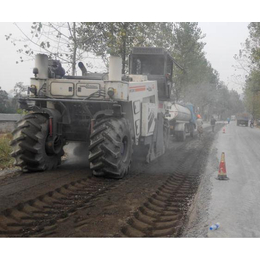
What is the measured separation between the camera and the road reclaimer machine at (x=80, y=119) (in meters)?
7.79

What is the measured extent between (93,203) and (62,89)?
331 centimetres

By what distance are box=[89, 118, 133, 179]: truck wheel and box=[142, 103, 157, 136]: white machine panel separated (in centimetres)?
170

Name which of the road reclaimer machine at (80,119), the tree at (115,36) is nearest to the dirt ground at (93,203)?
the road reclaimer machine at (80,119)

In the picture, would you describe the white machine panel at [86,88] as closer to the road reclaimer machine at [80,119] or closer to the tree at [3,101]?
the road reclaimer machine at [80,119]

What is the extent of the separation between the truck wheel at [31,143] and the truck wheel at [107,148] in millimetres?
1281

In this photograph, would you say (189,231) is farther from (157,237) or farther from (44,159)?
(44,159)

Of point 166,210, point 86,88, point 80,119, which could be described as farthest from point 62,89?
point 166,210

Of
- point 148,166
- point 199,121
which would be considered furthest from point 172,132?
point 148,166

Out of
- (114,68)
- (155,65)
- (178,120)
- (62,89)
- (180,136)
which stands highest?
(155,65)

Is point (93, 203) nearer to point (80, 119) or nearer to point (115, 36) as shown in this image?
point (80, 119)

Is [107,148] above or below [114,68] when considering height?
below

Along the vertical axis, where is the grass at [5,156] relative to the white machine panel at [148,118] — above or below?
below

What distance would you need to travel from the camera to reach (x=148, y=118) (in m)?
10.0

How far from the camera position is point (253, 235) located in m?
4.64
